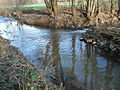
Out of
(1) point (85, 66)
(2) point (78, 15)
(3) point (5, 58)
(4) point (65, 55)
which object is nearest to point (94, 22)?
(2) point (78, 15)

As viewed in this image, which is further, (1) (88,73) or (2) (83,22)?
(2) (83,22)

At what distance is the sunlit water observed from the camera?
9.65 meters

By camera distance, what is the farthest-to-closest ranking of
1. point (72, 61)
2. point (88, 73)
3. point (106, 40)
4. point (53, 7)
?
point (53, 7) → point (106, 40) → point (72, 61) → point (88, 73)

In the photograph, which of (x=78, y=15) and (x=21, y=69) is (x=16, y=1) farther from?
(x=21, y=69)

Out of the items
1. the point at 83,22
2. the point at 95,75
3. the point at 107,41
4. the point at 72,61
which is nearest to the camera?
the point at 95,75

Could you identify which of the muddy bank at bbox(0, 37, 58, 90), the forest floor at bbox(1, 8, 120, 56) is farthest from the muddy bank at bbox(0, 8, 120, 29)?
the muddy bank at bbox(0, 37, 58, 90)

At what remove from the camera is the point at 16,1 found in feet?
113

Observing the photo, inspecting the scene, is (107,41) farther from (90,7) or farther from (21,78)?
(90,7)

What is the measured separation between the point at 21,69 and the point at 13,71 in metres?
0.23

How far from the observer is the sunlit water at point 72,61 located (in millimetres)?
9648

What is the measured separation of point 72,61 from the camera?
12.7m

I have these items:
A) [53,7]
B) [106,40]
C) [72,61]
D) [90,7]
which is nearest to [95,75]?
[72,61]

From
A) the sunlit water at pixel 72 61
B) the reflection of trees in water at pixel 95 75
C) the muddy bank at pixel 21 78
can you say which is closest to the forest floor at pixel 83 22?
the sunlit water at pixel 72 61

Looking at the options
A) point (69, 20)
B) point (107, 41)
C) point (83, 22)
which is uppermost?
point (69, 20)
